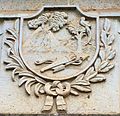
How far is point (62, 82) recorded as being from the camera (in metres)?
4.77

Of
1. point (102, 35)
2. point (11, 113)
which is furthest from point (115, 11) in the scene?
point (11, 113)

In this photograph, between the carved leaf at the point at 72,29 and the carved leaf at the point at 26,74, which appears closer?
the carved leaf at the point at 26,74

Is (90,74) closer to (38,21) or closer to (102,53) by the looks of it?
(102,53)

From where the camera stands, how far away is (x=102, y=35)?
493 centimetres

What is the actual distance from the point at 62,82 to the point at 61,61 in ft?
0.53

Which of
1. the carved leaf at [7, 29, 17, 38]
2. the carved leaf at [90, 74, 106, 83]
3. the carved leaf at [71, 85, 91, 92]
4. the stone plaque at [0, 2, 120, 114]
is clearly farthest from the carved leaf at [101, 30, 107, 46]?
the carved leaf at [7, 29, 17, 38]

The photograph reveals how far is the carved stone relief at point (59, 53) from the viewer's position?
4746 millimetres

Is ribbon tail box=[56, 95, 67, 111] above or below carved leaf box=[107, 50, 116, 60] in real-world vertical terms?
below

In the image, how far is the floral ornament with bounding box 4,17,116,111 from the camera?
4.71 m

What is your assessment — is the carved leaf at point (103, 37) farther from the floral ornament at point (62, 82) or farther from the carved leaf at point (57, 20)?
the carved leaf at point (57, 20)

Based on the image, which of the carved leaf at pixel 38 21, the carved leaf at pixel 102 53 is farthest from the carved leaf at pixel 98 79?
the carved leaf at pixel 38 21

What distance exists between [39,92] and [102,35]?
635 mm

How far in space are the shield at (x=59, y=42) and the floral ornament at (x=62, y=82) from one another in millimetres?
36

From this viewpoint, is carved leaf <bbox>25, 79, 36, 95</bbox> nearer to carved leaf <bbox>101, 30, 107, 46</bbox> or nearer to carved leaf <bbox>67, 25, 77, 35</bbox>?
carved leaf <bbox>67, 25, 77, 35</bbox>
